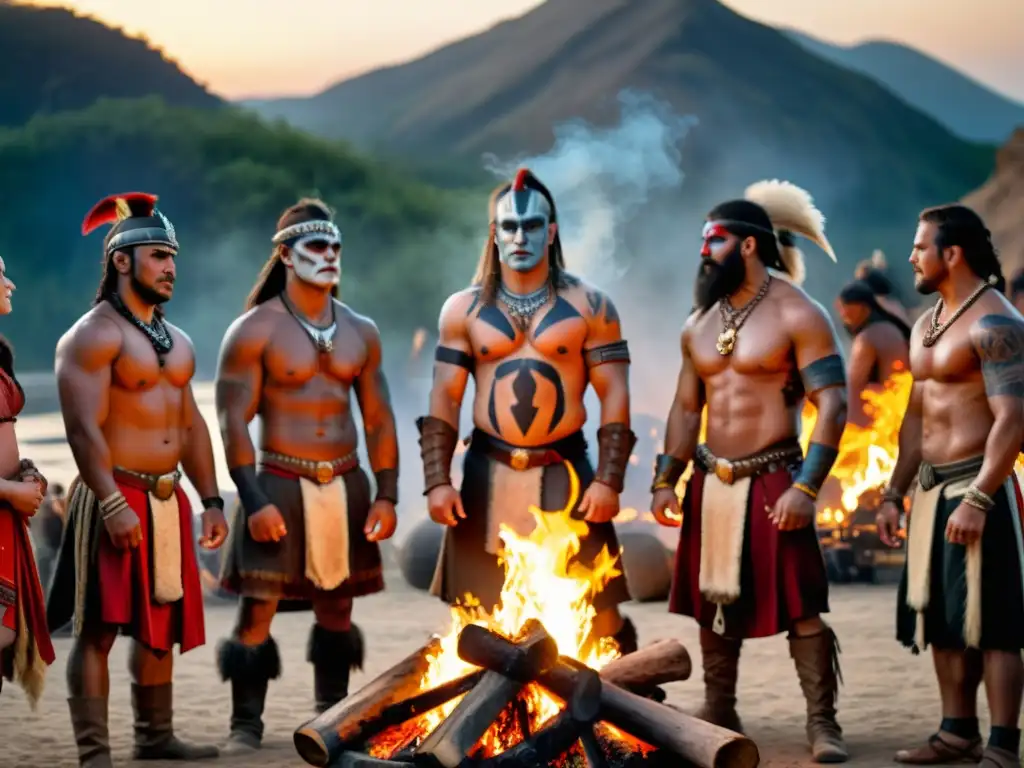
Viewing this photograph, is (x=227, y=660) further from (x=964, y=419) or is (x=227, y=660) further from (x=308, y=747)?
(x=964, y=419)

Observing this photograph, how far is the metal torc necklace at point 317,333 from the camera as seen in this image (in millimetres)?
6766

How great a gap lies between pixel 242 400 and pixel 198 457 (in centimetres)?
28

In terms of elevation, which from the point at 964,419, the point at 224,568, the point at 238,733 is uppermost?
the point at 964,419

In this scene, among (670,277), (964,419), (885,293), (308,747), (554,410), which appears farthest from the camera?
(670,277)

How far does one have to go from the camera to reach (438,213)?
17766 millimetres

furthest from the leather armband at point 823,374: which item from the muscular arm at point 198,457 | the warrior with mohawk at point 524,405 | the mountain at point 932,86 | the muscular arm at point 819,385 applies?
the mountain at point 932,86

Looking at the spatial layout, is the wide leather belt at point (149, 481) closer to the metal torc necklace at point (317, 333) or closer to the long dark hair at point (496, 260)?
the metal torc necklace at point (317, 333)

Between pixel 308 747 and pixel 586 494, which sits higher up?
pixel 586 494

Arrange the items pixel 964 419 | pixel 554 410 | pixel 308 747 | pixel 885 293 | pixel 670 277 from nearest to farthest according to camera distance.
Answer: pixel 308 747 < pixel 964 419 < pixel 554 410 < pixel 885 293 < pixel 670 277

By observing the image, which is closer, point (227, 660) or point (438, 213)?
point (227, 660)

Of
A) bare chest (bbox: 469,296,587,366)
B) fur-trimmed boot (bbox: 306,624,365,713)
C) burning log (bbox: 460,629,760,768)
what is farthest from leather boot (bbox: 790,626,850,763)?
A: fur-trimmed boot (bbox: 306,624,365,713)

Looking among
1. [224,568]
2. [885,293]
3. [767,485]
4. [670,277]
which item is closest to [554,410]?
[767,485]

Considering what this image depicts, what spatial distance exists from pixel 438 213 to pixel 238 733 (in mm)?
11371

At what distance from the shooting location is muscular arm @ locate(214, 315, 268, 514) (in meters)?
6.68
